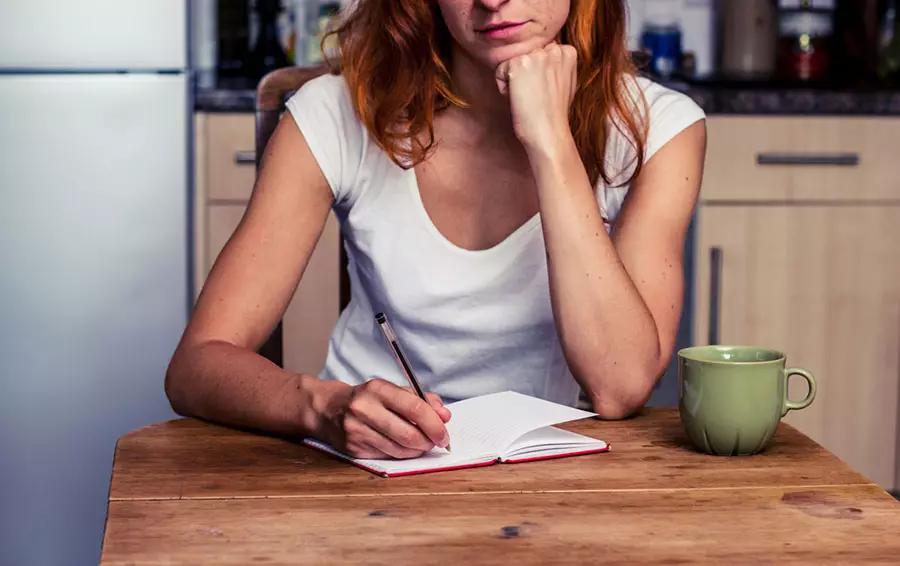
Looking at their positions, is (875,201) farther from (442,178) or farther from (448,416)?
(448,416)

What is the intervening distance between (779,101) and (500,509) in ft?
6.01

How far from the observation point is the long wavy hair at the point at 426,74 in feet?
4.45

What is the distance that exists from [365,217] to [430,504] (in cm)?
61

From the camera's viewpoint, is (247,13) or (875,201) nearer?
(875,201)

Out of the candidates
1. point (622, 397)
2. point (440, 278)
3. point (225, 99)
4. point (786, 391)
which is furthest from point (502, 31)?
point (225, 99)

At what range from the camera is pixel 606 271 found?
115 centimetres

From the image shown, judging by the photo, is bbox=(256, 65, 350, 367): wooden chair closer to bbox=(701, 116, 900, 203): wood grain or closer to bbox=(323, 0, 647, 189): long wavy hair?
bbox=(323, 0, 647, 189): long wavy hair

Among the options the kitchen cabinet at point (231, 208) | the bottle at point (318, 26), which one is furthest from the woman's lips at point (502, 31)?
the bottle at point (318, 26)

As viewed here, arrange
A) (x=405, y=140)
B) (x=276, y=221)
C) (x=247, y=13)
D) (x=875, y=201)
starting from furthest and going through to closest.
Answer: (x=247, y=13) < (x=875, y=201) < (x=405, y=140) < (x=276, y=221)

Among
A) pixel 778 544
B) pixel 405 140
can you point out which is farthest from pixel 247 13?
pixel 778 544

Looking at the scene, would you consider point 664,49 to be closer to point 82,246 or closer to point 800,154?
point 800,154

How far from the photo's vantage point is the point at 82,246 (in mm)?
2332

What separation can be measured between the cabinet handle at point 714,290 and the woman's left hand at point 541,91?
127cm

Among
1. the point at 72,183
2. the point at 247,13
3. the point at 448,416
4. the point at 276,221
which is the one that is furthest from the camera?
the point at 247,13
